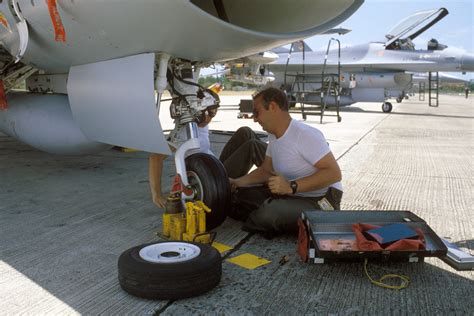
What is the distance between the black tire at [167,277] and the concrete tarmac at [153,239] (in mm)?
46

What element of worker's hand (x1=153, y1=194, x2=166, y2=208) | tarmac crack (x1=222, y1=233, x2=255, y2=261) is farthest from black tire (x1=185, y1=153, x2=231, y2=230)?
worker's hand (x1=153, y1=194, x2=166, y2=208)

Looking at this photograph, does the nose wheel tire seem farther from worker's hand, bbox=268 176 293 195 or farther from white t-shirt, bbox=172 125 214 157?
worker's hand, bbox=268 176 293 195

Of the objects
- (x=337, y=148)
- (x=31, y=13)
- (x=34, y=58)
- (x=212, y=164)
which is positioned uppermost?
(x=31, y=13)

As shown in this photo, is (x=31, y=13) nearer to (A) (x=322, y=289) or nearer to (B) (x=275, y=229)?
(B) (x=275, y=229)

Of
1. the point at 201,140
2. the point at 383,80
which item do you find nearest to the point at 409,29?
the point at 383,80

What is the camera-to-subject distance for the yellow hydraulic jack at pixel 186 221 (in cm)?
276

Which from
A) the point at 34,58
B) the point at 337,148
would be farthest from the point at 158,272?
the point at 337,148

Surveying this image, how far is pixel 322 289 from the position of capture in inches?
89.8

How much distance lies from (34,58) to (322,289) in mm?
3145

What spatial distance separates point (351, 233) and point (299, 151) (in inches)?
25.8

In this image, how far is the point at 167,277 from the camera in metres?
2.09

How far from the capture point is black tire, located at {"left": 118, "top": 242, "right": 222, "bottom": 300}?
2.09 meters

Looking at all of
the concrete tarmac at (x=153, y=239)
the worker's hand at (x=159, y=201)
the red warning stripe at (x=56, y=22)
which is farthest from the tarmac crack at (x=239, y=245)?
Result: the red warning stripe at (x=56, y=22)

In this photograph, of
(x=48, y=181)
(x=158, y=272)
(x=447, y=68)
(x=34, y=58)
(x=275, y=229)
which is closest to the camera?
(x=158, y=272)
